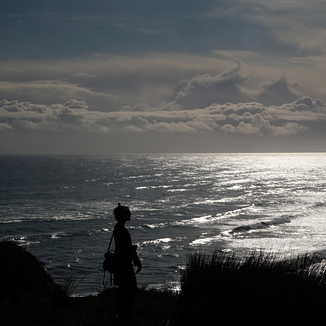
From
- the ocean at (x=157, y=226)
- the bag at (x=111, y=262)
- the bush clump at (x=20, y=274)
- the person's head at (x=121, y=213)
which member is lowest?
the ocean at (x=157, y=226)

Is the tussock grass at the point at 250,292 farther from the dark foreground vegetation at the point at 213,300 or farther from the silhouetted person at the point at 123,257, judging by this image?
the silhouetted person at the point at 123,257

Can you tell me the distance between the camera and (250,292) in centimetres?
787

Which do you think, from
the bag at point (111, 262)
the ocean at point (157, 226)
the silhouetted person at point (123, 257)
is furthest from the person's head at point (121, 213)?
the ocean at point (157, 226)

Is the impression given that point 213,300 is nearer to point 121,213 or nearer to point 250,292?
point 250,292

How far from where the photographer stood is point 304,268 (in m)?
8.59

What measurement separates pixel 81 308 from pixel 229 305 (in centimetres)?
337

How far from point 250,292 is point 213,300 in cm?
68

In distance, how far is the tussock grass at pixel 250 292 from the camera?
7.57 metres

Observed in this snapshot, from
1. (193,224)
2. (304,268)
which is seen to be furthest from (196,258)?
(193,224)

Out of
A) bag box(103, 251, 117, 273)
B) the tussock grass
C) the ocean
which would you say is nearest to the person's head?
bag box(103, 251, 117, 273)

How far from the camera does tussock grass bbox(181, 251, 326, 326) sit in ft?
24.8

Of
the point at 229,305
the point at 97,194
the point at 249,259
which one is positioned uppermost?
the point at 249,259

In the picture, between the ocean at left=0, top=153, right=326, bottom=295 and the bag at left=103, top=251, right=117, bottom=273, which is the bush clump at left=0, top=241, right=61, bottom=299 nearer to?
the bag at left=103, top=251, right=117, bottom=273

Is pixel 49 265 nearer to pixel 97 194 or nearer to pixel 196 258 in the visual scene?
pixel 196 258
